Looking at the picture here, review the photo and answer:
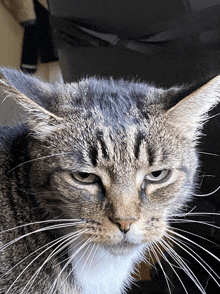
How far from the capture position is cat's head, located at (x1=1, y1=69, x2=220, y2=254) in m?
0.65

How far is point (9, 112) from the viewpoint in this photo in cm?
76

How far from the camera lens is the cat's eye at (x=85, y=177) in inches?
26.6

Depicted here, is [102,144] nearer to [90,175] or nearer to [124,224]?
[90,175]

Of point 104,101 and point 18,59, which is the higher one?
point 18,59

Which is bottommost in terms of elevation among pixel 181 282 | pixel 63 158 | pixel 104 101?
pixel 181 282

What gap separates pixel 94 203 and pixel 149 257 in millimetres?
274

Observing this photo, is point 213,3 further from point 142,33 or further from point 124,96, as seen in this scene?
point 124,96

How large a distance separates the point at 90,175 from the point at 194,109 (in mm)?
294

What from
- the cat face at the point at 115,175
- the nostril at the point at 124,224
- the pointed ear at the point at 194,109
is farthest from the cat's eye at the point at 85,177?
the pointed ear at the point at 194,109

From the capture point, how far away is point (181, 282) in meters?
0.80

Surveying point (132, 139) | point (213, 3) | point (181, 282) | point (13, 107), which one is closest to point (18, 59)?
point (13, 107)

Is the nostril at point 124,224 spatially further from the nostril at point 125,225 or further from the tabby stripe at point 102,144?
the tabby stripe at point 102,144

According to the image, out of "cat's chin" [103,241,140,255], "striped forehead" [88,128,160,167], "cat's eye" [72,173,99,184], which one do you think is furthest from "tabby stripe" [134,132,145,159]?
"cat's chin" [103,241,140,255]

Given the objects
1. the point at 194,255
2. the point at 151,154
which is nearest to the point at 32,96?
the point at 151,154
